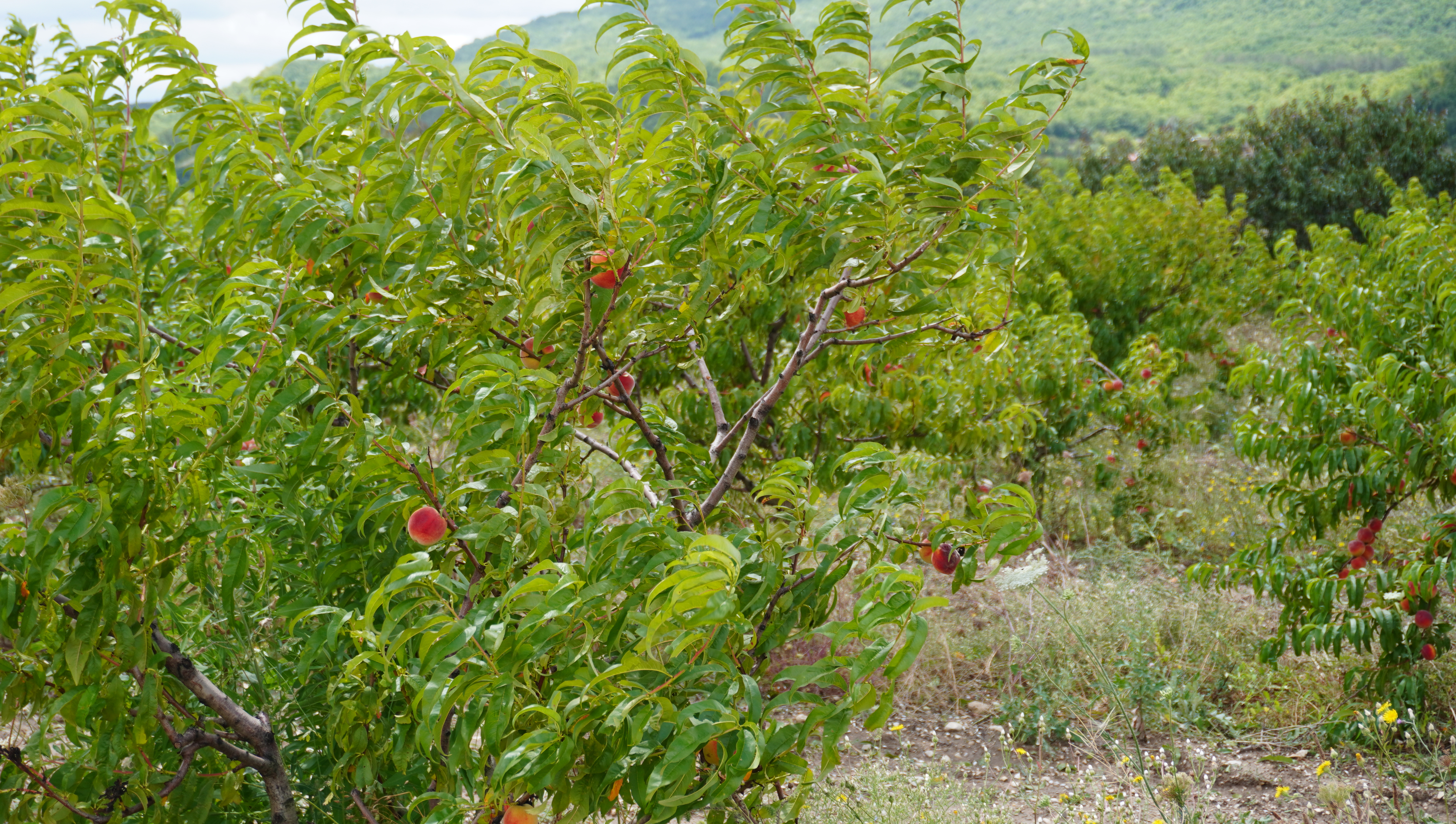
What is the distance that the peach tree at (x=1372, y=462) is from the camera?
301 centimetres

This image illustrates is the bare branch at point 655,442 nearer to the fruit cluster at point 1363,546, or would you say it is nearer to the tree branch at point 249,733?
the tree branch at point 249,733

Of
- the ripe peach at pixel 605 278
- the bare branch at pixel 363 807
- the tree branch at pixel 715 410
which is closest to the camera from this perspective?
the ripe peach at pixel 605 278

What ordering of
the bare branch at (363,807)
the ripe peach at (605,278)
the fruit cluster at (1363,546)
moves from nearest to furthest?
the ripe peach at (605,278) < the bare branch at (363,807) < the fruit cluster at (1363,546)

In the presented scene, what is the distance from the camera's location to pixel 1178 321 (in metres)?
8.35

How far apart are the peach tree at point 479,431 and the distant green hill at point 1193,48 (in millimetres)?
28888

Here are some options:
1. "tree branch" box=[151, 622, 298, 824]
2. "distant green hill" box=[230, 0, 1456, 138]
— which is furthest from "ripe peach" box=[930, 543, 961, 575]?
"distant green hill" box=[230, 0, 1456, 138]

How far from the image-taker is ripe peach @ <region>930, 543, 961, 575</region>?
4.74ft

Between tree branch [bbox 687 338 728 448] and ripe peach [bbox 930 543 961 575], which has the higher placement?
tree branch [bbox 687 338 728 448]

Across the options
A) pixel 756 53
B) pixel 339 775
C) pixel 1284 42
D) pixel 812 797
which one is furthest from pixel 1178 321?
pixel 1284 42

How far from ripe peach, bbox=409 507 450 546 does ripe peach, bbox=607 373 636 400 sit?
41 cm

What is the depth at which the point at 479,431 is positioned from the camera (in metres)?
1.33

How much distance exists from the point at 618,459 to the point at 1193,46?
218 feet

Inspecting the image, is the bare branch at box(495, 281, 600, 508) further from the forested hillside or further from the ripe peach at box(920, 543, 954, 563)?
the forested hillside

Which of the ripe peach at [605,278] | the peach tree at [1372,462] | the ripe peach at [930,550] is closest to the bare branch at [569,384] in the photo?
the ripe peach at [605,278]
